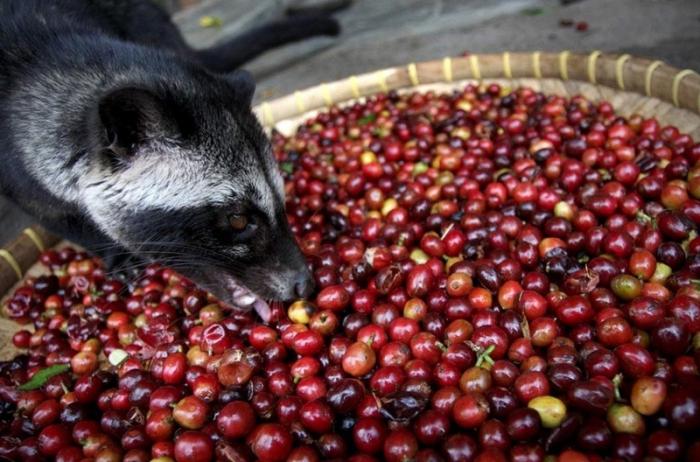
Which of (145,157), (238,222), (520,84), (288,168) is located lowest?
(520,84)

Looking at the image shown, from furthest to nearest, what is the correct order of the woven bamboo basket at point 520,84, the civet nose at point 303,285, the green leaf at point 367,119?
the green leaf at point 367,119 → the woven bamboo basket at point 520,84 → the civet nose at point 303,285

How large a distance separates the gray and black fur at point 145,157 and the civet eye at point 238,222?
0.02 metres

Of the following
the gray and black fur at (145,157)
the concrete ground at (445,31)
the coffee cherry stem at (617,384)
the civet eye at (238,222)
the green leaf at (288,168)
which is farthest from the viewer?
the concrete ground at (445,31)

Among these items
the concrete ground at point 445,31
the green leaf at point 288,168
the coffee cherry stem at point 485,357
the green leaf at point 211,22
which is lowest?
the concrete ground at point 445,31

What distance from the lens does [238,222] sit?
94.0 inches

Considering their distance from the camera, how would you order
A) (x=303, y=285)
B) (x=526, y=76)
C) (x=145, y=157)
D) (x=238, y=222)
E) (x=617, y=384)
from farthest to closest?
(x=526, y=76) < (x=303, y=285) < (x=238, y=222) < (x=145, y=157) < (x=617, y=384)

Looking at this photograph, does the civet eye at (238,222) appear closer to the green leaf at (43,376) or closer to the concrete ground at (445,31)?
the green leaf at (43,376)

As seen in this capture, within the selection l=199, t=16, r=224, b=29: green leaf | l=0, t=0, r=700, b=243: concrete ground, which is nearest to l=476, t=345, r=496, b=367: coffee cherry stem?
l=0, t=0, r=700, b=243: concrete ground

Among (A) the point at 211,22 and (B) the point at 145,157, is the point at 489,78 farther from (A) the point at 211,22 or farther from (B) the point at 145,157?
(A) the point at 211,22

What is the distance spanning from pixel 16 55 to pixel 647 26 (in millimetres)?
6243

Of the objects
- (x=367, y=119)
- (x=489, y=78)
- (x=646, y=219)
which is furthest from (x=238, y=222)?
(x=489, y=78)

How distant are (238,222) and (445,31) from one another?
642cm

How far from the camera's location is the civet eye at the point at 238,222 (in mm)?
2369

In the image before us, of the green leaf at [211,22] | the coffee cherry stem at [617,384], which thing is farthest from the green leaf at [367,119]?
the green leaf at [211,22]
